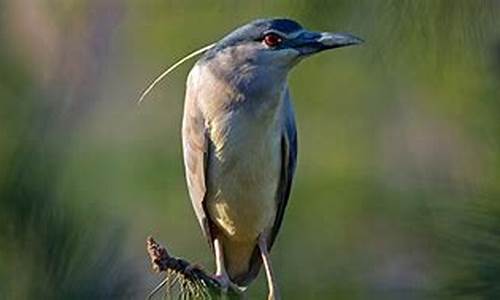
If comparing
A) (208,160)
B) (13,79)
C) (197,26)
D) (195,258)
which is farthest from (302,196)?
(13,79)

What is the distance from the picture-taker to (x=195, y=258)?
12.3ft

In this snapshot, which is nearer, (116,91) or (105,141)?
(105,141)

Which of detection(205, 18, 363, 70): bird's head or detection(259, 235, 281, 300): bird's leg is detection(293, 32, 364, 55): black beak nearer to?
detection(205, 18, 363, 70): bird's head

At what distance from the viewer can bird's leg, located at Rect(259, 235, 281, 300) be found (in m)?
2.49

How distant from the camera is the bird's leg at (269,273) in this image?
8.18ft

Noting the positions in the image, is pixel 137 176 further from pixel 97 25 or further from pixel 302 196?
pixel 97 25

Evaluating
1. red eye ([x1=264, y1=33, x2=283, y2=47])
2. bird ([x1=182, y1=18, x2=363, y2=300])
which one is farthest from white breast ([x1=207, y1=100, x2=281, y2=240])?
red eye ([x1=264, y1=33, x2=283, y2=47])

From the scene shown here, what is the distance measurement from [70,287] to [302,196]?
8.31 feet

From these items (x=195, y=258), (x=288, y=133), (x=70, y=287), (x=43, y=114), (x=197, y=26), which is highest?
(x=43, y=114)

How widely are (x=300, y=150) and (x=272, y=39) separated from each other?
1774 millimetres

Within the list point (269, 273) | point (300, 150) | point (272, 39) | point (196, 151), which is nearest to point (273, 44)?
point (272, 39)

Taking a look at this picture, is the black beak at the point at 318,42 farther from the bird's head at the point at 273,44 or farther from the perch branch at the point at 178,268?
the perch branch at the point at 178,268

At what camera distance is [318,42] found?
238cm

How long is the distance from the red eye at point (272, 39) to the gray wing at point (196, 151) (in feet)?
0.60
